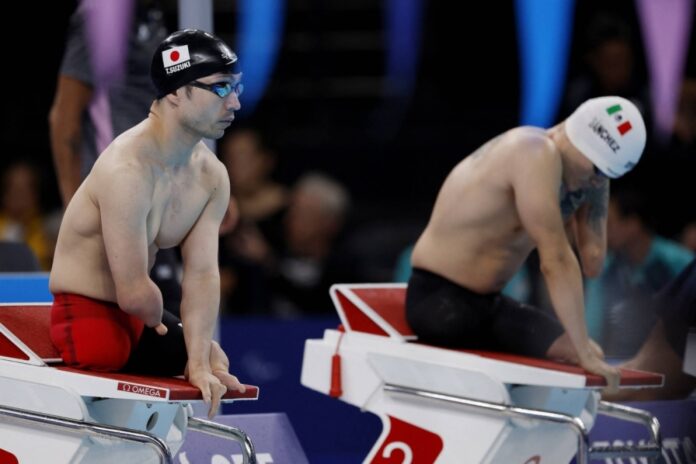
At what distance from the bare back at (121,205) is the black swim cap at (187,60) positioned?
142mm

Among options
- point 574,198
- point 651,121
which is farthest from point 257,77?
point 574,198

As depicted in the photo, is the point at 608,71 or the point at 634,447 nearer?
the point at 634,447

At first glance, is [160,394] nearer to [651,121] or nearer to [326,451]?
[326,451]

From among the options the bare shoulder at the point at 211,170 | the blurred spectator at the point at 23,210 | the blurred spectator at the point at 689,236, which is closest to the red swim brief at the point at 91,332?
the bare shoulder at the point at 211,170

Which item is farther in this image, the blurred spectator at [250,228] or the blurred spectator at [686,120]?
the blurred spectator at [250,228]

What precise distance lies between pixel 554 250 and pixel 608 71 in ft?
6.95

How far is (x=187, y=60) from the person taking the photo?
3318 millimetres

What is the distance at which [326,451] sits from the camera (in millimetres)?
5250

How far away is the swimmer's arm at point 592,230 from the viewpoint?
4469 millimetres

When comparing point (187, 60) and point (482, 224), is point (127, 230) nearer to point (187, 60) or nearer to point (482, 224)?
point (187, 60)

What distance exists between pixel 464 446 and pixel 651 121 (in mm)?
2611

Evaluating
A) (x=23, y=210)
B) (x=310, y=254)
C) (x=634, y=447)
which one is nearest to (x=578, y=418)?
(x=634, y=447)

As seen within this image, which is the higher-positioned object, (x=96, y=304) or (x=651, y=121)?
(x=96, y=304)

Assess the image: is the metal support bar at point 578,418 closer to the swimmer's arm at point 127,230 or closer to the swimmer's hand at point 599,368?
the swimmer's hand at point 599,368
